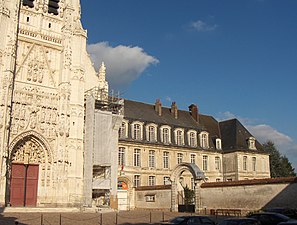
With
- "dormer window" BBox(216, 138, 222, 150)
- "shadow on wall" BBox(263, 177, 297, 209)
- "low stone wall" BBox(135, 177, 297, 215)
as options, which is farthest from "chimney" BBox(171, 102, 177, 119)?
"shadow on wall" BBox(263, 177, 297, 209)

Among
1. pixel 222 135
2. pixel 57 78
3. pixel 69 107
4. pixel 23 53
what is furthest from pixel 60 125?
pixel 222 135

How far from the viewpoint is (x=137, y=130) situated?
3634 cm

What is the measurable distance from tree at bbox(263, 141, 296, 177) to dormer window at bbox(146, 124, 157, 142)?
2272cm

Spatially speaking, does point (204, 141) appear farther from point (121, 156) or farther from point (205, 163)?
point (121, 156)

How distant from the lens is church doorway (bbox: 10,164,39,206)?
24.1m

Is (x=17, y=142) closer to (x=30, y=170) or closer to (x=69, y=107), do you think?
(x=30, y=170)

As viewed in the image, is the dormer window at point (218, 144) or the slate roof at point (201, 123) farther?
the dormer window at point (218, 144)

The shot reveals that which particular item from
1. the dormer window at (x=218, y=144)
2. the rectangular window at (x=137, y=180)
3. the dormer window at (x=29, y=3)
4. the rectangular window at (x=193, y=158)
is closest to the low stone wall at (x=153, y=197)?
the rectangular window at (x=137, y=180)

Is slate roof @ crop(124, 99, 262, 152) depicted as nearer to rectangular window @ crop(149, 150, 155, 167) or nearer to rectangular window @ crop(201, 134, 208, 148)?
rectangular window @ crop(201, 134, 208, 148)

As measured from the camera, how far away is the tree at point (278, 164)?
174 ft

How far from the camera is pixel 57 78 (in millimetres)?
26578

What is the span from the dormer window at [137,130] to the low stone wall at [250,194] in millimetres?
11194

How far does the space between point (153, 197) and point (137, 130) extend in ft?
25.8

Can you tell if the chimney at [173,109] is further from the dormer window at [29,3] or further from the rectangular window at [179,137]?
the dormer window at [29,3]
